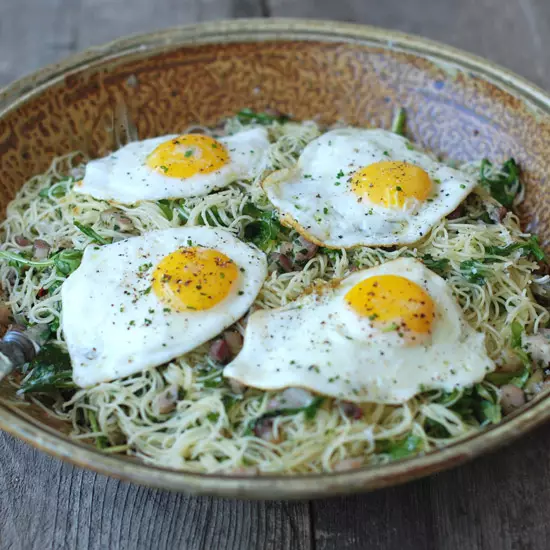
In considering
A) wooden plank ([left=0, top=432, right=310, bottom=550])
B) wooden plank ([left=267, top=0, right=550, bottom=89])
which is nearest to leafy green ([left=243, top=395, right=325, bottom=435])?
wooden plank ([left=0, top=432, right=310, bottom=550])

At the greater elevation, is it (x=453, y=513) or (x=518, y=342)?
(x=518, y=342)

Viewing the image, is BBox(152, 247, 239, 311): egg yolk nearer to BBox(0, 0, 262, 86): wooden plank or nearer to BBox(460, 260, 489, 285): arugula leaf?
BBox(460, 260, 489, 285): arugula leaf

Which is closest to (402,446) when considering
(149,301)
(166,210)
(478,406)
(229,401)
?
(478,406)

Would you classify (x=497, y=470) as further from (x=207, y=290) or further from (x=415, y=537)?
(x=207, y=290)

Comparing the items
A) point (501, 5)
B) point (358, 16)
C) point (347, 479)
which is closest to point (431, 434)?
point (347, 479)

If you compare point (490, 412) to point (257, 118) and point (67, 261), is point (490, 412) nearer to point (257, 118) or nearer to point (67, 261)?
point (67, 261)
